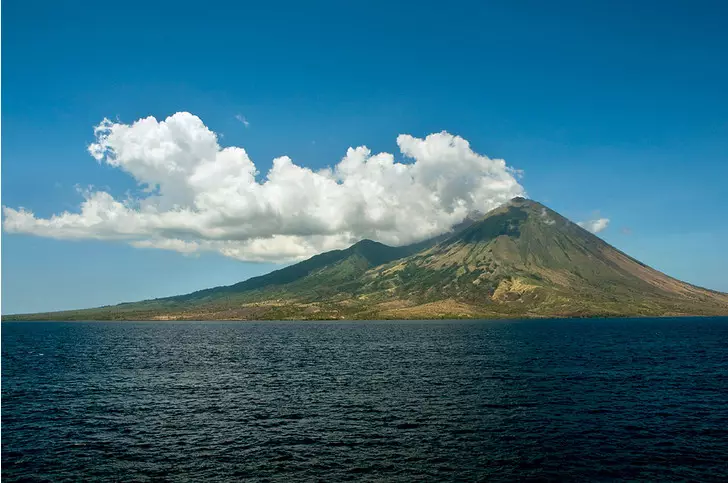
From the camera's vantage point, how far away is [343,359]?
165 m

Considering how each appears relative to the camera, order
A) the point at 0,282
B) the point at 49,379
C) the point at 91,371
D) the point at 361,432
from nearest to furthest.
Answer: the point at 0,282
the point at 361,432
the point at 49,379
the point at 91,371

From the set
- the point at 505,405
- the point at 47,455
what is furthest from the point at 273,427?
the point at 505,405

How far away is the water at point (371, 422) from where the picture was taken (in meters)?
60.4

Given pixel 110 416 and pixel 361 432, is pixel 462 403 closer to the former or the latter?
pixel 361 432

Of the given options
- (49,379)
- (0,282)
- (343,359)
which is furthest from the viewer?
(343,359)

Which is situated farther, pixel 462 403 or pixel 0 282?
pixel 462 403

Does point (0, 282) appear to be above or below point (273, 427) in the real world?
above

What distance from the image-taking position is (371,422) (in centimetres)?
7962

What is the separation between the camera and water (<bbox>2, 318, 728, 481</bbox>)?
6041 cm

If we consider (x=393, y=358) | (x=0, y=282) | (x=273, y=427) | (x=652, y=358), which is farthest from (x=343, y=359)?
(x=0, y=282)

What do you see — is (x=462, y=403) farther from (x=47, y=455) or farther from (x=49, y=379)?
(x=49, y=379)

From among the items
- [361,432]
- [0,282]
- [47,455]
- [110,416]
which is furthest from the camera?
[110,416]

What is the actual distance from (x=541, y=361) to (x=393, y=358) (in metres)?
48.6

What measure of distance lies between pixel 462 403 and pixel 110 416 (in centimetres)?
6482
